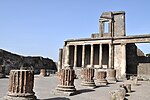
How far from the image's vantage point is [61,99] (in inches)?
320

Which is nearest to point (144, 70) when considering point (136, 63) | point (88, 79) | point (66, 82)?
point (136, 63)

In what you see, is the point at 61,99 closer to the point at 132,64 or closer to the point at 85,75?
the point at 85,75

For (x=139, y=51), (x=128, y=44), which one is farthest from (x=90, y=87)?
(x=139, y=51)

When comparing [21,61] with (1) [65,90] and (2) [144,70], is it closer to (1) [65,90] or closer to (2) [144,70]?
(2) [144,70]

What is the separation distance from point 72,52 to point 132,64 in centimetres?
921

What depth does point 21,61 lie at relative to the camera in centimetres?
3219

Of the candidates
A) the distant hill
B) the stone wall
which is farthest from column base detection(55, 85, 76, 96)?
the stone wall

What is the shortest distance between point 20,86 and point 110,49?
21069mm

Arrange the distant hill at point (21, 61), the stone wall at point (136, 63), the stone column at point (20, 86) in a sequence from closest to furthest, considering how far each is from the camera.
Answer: the stone column at point (20, 86) → the stone wall at point (136, 63) → the distant hill at point (21, 61)

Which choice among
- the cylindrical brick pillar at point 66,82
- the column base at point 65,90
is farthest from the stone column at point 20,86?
the cylindrical brick pillar at point 66,82

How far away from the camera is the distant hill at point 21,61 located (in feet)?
94.0

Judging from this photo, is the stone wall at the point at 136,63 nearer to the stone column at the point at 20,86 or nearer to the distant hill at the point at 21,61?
the distant hill at the point at 21,61

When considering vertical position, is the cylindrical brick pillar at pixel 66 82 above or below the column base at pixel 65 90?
above

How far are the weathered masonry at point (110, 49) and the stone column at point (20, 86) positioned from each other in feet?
54.7
